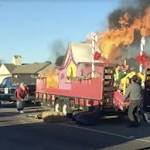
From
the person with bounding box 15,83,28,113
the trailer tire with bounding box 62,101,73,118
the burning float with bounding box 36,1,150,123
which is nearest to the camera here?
the burning float with bounding box 36,1,150,123

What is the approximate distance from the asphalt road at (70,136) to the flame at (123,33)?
4.36 meters

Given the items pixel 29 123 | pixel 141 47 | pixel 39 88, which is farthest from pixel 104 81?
pixel 39 88

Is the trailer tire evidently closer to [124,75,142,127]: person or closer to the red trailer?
the red trailer

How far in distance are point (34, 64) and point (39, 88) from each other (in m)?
68.5

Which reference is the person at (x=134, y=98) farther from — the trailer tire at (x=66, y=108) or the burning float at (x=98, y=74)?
the trailer tire at (x=66, y=108)

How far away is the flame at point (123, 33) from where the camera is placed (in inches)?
944

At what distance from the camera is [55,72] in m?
25.8

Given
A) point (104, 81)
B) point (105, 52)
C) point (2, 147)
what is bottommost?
point (2, 147)

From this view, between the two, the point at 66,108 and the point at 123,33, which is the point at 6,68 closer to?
the point at 123,33

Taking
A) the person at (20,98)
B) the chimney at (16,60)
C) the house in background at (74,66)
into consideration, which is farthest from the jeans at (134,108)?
the chimney at (16,60)

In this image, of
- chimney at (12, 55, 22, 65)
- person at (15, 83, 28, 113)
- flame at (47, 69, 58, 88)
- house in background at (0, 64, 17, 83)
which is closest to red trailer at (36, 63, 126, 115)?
flame at (47, 69, 58, 88)

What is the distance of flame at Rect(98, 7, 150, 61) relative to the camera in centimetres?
2398

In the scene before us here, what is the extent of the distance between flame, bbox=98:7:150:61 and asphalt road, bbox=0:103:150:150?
14.3 feet

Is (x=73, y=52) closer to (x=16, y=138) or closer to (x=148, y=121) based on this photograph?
(x=148, y=121)
